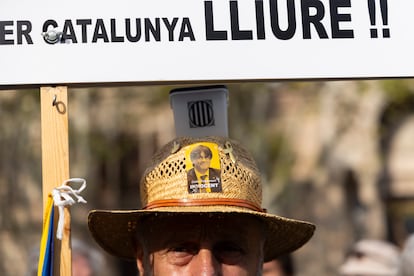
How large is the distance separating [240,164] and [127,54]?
1.75 ft

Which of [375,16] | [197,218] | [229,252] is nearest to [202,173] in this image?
[197,218]

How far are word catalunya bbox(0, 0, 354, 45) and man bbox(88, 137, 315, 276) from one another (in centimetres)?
40

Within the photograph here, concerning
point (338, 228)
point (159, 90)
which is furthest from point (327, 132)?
point (159, 90)

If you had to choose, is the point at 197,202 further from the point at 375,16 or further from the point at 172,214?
the point at 375,16

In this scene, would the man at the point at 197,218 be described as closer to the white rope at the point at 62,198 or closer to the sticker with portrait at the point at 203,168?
the sticker with portrait at the point at 203,168

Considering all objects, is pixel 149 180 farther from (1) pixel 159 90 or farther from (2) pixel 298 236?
(1) pixel 159 90

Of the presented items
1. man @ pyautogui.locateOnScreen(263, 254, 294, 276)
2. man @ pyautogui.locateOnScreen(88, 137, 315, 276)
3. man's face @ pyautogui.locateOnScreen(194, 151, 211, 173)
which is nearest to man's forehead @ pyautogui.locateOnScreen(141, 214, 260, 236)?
man @ pyautogui.locateOnScreen(88, 137, 315, 276)

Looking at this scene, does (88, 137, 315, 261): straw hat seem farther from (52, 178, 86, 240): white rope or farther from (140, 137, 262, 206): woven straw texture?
(52, 178, 86, 240): white rope

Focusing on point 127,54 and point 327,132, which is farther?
point 327,132

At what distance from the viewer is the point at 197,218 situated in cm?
390

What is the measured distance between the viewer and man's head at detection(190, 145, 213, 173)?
3.94 m

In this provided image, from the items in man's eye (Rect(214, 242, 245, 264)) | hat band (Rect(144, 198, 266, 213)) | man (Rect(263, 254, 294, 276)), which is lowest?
man's eye (Rect(214, 242, 245, 264))

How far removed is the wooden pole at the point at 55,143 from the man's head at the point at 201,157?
0.43m

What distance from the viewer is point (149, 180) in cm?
401
